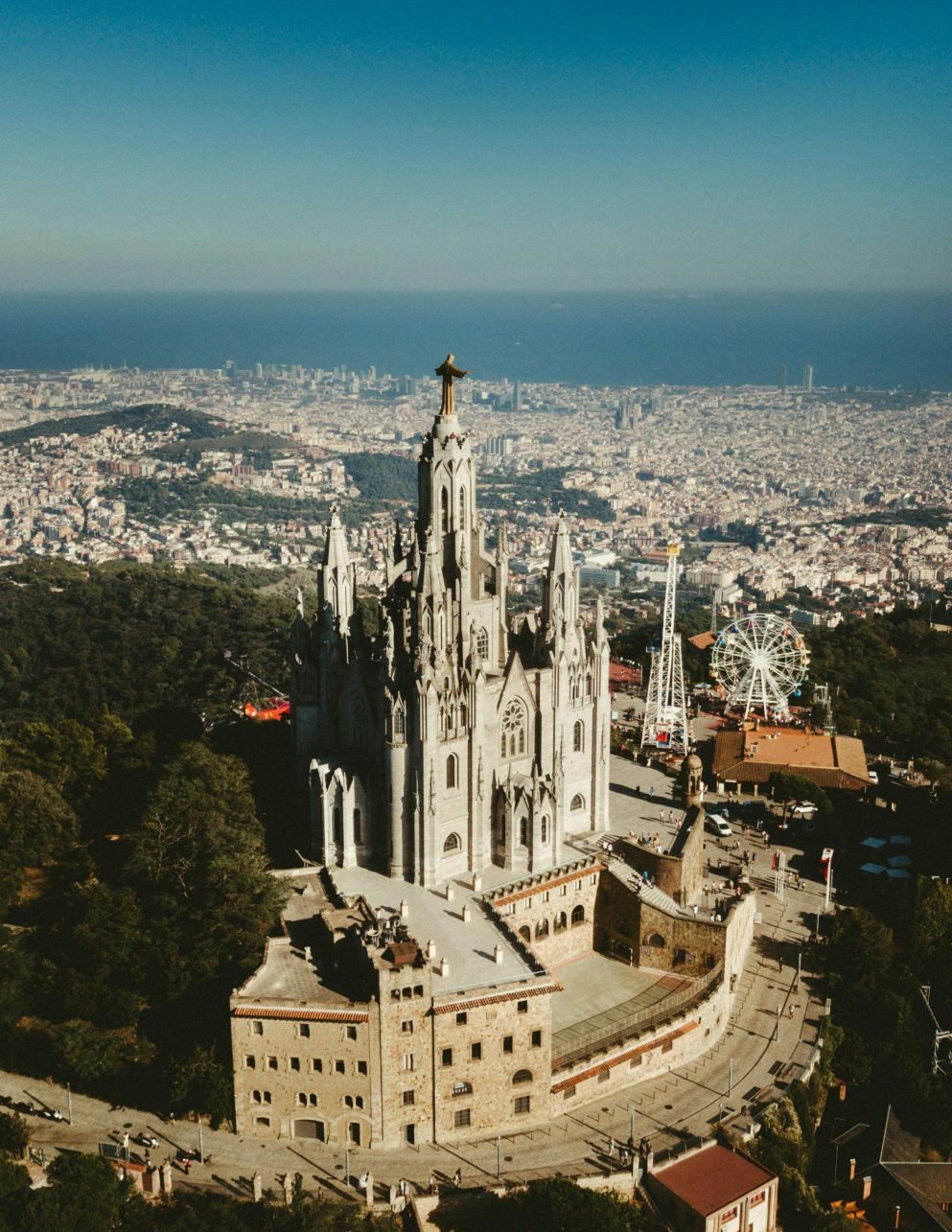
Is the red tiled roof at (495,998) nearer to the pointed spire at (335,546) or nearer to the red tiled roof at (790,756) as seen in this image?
the pointed spire at (335,546)

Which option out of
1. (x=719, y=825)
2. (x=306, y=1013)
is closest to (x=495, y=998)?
(x=306, y=1013)

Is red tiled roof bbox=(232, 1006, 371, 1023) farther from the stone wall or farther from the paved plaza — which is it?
the stone wall

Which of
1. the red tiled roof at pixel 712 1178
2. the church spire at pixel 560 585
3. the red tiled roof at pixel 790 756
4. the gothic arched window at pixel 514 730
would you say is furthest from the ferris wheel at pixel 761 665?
the red tiled roof at pixel 712 1178

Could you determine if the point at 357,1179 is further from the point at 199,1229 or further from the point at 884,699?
the point at 884,699

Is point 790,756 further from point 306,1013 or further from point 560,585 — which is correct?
point 306,1013

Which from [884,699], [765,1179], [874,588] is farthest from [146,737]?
[874,588]

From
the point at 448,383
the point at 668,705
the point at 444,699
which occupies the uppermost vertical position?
the point at 448,383
